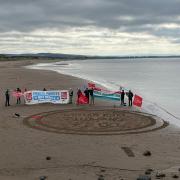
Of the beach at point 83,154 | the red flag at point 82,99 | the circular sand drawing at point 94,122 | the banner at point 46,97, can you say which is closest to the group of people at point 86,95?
the red flag at point 82,99

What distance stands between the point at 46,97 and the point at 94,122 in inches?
343

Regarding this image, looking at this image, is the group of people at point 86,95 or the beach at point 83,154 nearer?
the beach at point 83,154

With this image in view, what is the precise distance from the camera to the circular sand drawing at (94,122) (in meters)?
20.1

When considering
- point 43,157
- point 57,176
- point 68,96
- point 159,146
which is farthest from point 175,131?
point 68,96

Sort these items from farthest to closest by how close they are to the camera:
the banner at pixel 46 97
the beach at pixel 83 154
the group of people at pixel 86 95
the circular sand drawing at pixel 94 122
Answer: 1. the group of people at pixel 86 95
2. the banner at pixel 46 97
3. the circular sand drawing at pixel 94 122
4. the beach at pixel 83 154

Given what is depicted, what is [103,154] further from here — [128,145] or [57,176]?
[57,176]

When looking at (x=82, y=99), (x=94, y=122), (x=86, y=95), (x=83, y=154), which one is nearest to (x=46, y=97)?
(x=82, y=99)

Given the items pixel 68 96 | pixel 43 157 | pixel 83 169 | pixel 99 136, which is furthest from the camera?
pixel 68 96

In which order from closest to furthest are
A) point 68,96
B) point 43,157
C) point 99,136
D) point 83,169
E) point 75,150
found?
point 83,169
point 43,157
point 75,150
point 99,136
point 68,96

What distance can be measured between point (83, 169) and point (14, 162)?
264 cm

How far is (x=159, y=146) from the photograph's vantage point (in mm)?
16891

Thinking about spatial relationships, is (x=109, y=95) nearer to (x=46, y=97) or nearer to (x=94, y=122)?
(x=46, y=97)

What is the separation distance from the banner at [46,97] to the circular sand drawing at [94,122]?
160 inches

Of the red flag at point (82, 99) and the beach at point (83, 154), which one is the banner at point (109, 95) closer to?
the red flag at point (82, 99)
